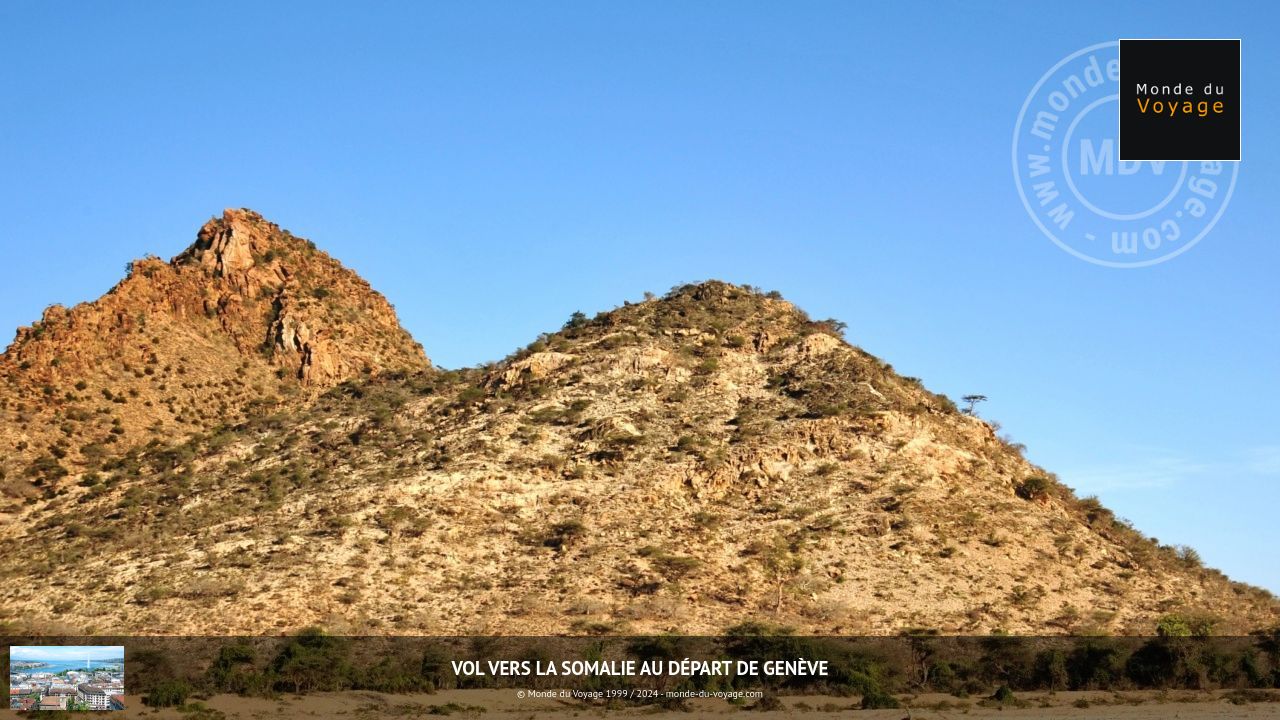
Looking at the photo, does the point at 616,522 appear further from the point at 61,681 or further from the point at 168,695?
the point at 61,681

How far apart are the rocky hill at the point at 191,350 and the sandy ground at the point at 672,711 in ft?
94.5

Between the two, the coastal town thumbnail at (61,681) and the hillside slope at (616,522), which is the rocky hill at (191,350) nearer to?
the hillside slope at (616,522)

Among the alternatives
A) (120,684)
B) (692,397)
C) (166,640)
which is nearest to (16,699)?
(120,684)

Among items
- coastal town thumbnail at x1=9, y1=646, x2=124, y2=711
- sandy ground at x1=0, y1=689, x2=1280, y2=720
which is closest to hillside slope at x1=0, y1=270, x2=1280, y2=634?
sandy ground at x1=0, y1=689, x2=1280, y2=720

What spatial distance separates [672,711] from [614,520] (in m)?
15.5

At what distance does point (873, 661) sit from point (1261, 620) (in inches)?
803

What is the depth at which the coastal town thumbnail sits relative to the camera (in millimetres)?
43250

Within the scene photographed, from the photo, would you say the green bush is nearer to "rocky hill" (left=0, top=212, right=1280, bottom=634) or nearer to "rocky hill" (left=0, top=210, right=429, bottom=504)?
"rocky hill" (left=0, top=212, right=1280, bottom=634)

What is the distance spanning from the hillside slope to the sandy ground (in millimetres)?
5411

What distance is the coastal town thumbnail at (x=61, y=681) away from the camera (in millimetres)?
43250

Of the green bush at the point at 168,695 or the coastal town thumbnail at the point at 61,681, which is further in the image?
the green bush at the point at 168,695

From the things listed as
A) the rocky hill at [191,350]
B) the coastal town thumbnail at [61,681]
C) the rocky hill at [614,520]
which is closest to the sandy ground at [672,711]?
the coastal town thumbnail at [61,681]

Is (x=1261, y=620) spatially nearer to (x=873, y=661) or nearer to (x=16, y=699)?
(x=873, y=661)

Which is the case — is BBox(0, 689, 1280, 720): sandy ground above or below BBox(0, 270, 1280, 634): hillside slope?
below
